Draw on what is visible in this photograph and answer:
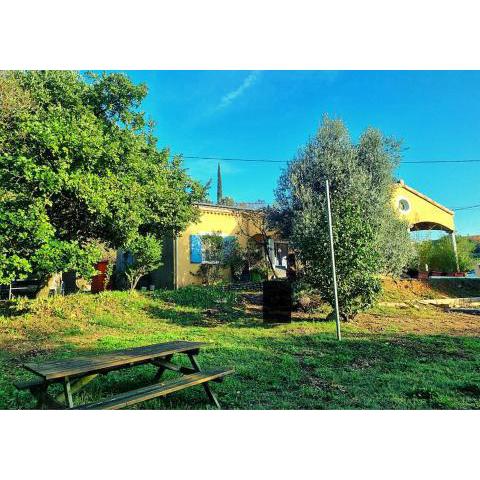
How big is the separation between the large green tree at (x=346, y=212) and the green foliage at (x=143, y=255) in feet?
15.3

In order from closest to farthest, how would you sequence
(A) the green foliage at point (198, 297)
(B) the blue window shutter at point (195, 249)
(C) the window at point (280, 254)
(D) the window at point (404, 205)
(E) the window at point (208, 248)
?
(A) the green foliage at point (198, 297)
(B) the blue window shutter at point (195, 249)
(E) the window at point (208, 248)
(C) the window at point (280, 254)
(D) the window at point (404, 205)

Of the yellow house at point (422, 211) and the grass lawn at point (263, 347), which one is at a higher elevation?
the yellow house at point (422, 211)

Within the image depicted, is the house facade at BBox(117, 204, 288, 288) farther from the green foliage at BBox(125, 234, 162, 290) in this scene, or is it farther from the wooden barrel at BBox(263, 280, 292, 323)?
the wooden barrel at BBox(263, 280, 292, 323)

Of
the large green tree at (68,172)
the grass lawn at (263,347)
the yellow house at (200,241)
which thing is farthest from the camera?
the yellow house at (200,241)

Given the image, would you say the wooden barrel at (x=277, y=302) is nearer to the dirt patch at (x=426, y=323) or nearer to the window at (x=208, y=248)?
the dirt patch at (x=426, y=323)

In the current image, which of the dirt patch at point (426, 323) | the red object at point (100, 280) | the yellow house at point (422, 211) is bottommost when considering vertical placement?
the dirt patch at point (426, 323)

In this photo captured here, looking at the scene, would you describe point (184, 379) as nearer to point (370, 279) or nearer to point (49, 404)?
point (49, 404)

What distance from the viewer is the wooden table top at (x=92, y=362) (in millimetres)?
3154

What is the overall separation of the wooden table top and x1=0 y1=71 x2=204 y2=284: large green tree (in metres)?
5.17

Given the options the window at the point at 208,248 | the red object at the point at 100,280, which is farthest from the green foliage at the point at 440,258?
the red object at the point at 100,280

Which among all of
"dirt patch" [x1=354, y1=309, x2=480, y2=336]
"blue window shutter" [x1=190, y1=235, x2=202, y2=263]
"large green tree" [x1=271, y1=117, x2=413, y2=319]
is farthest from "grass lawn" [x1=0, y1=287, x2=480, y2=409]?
"blue window shutter" [x1=190, y1=235, x2=202, y2=263]
